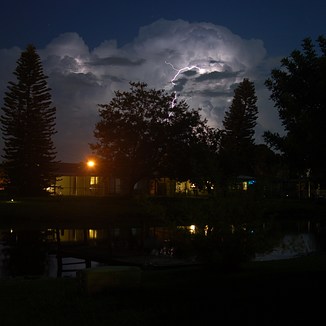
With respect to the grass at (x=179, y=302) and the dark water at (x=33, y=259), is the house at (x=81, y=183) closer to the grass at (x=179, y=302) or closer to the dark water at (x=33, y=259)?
the dark water at (x=33, y=259)

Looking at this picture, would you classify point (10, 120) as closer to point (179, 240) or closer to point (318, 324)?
point (179, 240)

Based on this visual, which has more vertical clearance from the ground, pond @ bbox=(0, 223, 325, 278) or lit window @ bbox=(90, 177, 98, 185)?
lit window @ bbox=(90, 177, 98, 185)

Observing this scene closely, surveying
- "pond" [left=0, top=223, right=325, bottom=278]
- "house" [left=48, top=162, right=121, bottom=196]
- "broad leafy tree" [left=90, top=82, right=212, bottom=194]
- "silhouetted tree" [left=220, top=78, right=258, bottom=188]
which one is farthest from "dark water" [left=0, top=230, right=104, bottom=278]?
"silhouetted tree" [left=220, top=78, right=258, bottom=188]

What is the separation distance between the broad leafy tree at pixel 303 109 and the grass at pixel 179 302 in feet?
16.2

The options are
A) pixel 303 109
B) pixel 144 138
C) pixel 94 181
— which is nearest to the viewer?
pixel 303 109

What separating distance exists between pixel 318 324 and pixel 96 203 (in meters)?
34.9

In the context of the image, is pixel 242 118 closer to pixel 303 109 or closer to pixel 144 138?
pixel 144 138

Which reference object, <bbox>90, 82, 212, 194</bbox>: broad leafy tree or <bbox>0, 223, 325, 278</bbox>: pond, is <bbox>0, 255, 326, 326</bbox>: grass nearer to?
<bbox>0, 223, 325, 278</bbox>: pond

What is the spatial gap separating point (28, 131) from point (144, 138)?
13.4 m

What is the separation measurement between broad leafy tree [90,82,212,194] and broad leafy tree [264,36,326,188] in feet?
91.8

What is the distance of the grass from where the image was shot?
656 cm

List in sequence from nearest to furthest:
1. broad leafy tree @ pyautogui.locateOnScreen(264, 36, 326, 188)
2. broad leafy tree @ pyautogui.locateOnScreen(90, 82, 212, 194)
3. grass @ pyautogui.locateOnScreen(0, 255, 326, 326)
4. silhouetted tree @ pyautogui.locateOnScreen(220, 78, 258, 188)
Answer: grass @ pyautogui.locateOnScreen(0, 255, 326, 326), broad leafy tree @ pyautogui.locateOnScreen(264, 36, 326, 188), broad leafy tree @ pyautogui.locateOnScreen(90, 82, 212, 194), silhouetted tree @ pyautogui.locateOnScreen(220, 78, 258, 188)

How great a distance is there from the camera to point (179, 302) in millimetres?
7512

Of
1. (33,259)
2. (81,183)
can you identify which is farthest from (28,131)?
(33,259)
